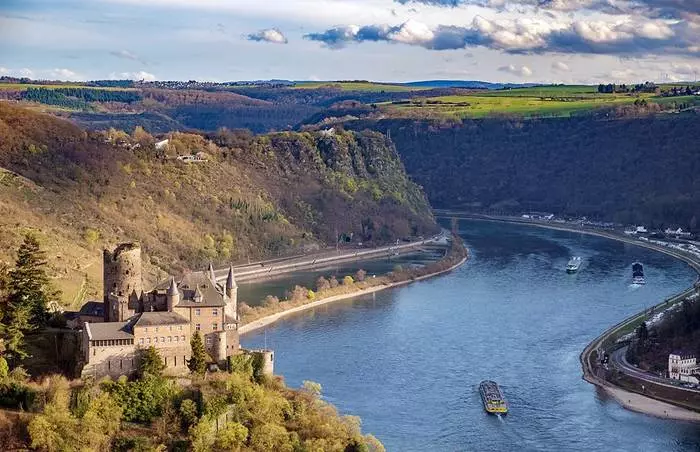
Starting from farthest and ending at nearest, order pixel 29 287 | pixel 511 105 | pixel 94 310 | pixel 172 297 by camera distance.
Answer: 1. pixel 511 105
2. pixel 94 310
3. pixel 29 287
4. pixel 172 297

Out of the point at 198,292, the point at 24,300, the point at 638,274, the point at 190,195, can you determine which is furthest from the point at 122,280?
the point at 190,195

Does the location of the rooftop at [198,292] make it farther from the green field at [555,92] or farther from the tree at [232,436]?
the green field at [555,92]

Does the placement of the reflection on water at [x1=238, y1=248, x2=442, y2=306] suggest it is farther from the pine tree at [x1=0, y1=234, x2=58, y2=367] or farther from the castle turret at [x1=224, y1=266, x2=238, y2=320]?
the pine tree at [x1=0, y1=234, x2=58, y2=367]

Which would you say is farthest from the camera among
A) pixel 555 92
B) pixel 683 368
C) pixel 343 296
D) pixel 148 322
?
pixel 555 92

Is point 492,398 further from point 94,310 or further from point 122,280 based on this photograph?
point 94,310

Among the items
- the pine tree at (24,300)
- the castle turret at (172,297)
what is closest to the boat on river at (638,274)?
the castle turret at (172,297)
